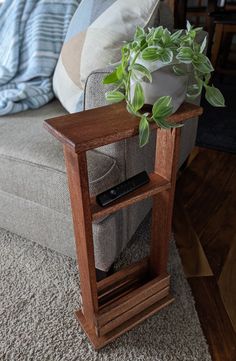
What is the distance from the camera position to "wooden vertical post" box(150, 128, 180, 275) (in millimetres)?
715

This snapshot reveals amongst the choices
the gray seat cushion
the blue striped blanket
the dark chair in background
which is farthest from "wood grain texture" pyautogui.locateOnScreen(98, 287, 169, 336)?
the dark chair in background

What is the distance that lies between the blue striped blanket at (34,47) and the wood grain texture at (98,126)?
0.54 metres

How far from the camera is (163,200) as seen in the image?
0.80m

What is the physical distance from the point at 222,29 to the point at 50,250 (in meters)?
1.87

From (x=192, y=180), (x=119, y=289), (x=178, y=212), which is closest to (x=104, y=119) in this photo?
(x=119, y=289)

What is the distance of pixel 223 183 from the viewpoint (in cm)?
145

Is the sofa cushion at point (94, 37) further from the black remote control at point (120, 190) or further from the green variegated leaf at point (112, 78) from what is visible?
the black remote control at point (120, 190)

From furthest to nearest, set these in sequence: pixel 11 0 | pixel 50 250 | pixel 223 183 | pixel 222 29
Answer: pixel 222 29 < pixel 223 183 < pixel 11 0 < pixel 50 250

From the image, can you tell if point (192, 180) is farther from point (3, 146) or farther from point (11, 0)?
point (11, 0)

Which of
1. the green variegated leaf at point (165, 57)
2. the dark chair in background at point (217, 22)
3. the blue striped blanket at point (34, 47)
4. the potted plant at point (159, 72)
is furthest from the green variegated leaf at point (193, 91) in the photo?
the dark chair in background at point (217, 22)

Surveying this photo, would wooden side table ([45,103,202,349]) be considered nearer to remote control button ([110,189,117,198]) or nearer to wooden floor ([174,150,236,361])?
remote control button ([110,189,117,198])

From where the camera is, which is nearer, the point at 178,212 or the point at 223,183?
the point at 178,212

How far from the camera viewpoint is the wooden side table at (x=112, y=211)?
0.59 metres

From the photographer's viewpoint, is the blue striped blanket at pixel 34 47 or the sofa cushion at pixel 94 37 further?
the blue striped blanket at pixel 34 47
